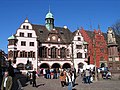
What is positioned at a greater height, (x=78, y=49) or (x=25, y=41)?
(x=25, y=41)

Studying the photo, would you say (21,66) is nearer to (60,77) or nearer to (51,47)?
(51,47)

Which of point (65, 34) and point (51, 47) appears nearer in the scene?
point (51, 47)

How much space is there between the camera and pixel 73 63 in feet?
181

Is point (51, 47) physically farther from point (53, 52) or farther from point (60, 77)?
point (60, 77)

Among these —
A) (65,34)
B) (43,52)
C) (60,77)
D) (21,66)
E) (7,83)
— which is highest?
(65,34)

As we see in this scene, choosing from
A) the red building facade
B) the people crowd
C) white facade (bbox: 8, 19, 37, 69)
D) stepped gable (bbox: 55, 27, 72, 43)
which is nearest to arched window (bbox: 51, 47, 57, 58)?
Answer: stepped gable (bbox: 55, 27, 72, 43)

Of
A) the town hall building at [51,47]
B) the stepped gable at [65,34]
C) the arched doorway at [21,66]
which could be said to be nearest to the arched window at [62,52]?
the town hall building at [51,47]

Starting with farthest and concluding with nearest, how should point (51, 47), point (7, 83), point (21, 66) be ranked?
1. point (51, 47)
2. point (21, 66)
3. point (7, 83)

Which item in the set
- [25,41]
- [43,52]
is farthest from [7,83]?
[43,52]

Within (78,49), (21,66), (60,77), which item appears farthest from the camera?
(78,49)

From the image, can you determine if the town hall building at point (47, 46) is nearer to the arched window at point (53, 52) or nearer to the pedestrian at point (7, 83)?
the arched window at point (53, 52)

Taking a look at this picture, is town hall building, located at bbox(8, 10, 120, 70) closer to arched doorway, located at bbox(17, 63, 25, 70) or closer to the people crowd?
arched doorway, located at bbox(17, 63, 25, 70)

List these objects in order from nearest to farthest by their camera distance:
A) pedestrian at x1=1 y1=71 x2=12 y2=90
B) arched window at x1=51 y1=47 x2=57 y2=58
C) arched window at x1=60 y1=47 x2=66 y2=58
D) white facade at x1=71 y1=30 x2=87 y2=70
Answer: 1. pedestrian at x1=1 y1=71 x2=12 y2=90
2. arched window at x1=51 y1=47 x2=57 y2=58
3. arched window at x1=60 y1=47 x2=66 y2=58
4. white facade at x1=71 y1=30 x2=87 y2=70

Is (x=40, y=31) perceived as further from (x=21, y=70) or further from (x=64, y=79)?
(x=64, y=79)
